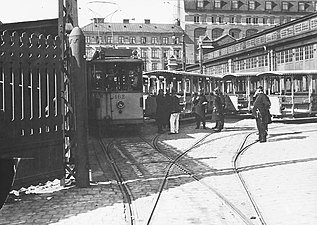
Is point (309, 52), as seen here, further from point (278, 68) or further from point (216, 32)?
point (216, 32)

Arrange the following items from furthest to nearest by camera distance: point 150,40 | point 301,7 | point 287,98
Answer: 1. point 301,7
2. point 150,40
3. point 287,98

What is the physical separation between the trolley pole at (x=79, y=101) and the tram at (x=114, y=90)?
943 centimetres

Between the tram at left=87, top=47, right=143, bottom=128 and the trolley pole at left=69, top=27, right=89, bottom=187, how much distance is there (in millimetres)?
9427

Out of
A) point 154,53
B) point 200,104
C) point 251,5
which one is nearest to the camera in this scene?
point 200,104

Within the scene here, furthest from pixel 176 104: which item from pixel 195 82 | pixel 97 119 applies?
pixel 195 82

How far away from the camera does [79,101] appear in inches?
313

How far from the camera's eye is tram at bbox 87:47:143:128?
57.4ft

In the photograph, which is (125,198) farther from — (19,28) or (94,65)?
(94,65)

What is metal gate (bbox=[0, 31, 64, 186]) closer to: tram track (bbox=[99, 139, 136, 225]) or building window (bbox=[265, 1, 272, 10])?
tram track (bbox=[99, 139, 136, 225])

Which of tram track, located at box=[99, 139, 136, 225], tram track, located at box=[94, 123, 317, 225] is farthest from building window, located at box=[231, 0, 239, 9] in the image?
tram track, located at box=[99, 139, 136, 225]

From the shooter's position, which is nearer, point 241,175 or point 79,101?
point 79,101

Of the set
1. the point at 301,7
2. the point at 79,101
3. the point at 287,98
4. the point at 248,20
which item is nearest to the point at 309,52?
the point at 287,98

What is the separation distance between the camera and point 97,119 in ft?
57.9

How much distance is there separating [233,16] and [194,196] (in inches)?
3431
